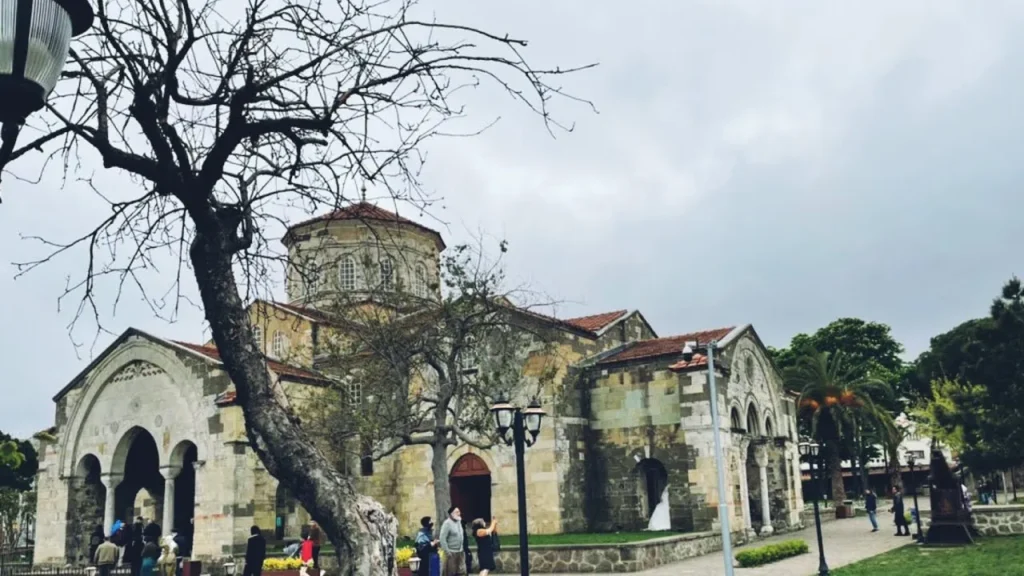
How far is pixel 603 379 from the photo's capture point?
89.1 feet

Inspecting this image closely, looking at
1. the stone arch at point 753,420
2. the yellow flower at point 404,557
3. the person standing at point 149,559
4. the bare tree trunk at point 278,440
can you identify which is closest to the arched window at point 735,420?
the stone arch at point 753,420

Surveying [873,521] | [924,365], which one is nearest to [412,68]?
[873,521]

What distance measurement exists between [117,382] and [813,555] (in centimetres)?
2192

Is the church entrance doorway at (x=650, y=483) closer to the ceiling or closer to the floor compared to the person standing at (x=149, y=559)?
closer to the ceiling

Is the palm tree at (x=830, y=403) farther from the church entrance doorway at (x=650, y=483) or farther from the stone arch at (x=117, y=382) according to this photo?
the stone arch at (x=117, y=382)

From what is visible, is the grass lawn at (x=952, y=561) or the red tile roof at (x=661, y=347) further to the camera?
the red tile roof at (x=661, y=347)

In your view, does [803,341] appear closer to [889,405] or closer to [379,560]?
[889,405]

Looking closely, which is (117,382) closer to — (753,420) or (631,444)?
(631,444)

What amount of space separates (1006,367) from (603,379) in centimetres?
1136

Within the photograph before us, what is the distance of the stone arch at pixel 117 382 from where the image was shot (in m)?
26.7

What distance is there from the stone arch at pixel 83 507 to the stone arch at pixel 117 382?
0.42 m

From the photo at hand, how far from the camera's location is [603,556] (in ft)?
66.2

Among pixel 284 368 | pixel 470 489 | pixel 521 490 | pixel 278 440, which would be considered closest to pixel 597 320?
pixel 470 489

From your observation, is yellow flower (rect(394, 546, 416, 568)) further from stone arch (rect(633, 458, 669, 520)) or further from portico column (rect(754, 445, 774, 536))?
portico column (rect(754, 445, 774, 536))
